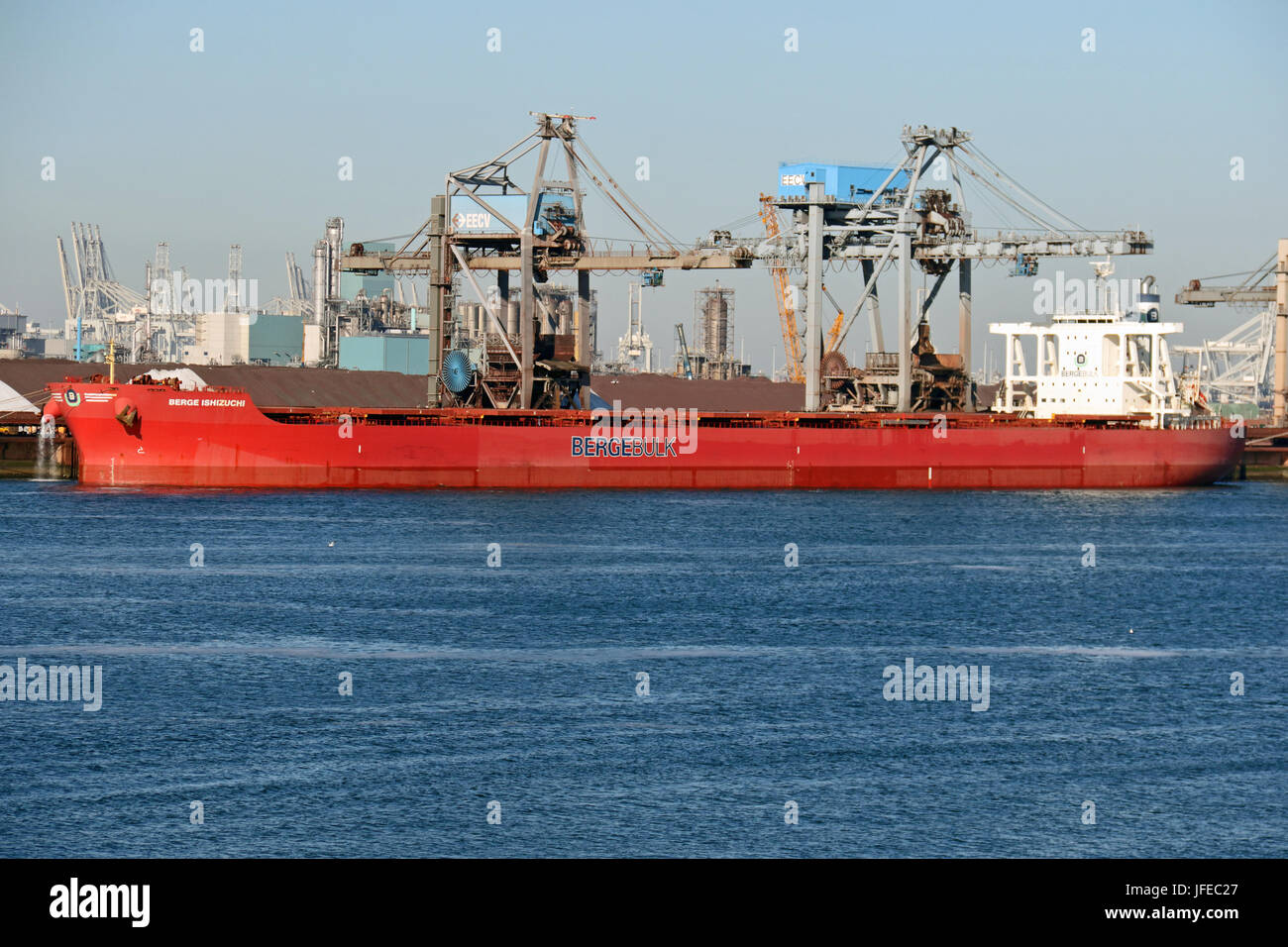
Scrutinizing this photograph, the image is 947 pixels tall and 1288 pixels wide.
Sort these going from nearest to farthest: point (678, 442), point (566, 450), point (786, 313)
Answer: point (566, 450) < point (678, 442) < point (786, 313)

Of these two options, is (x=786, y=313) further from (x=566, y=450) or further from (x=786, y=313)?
(x=566, y=450)

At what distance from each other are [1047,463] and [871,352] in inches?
385

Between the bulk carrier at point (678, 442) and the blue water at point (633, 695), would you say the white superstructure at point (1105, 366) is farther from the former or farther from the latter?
the blue water at point (633, 695)

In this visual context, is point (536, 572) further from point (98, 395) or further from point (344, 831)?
point (98, 395)

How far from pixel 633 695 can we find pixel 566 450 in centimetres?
3469

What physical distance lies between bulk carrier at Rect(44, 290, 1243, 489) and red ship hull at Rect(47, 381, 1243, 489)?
0.19ft

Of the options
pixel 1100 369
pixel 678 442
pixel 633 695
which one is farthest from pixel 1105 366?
pixel 633 695

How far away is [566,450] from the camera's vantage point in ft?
182

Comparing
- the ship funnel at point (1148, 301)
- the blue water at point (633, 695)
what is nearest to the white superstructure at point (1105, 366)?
the ship funnel at point (1148, 301)

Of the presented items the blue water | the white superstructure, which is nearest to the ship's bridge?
the white superstructure

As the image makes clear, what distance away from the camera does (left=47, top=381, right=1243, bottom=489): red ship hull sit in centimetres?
5381

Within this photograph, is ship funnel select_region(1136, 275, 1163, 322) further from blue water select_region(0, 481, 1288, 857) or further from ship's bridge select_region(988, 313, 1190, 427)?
blue water select_region(0, 481, 1288, 857)
